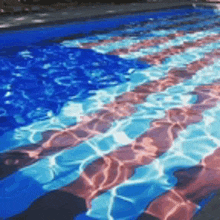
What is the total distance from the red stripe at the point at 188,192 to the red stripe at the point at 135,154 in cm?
30

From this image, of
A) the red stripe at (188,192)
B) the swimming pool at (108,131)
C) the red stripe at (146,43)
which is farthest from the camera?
the red stripe at (146,43)

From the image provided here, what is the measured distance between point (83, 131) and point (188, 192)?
44.3 inches

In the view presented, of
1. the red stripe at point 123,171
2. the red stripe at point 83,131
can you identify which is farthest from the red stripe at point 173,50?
the red stripe at point 123,171

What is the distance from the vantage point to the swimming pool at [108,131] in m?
1.92

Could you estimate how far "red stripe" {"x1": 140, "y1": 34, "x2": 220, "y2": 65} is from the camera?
16.8ft

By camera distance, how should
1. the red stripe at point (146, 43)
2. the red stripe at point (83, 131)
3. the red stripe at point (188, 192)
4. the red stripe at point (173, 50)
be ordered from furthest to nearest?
the red stripe at point (146, 43)
the red stripe at point (173, 50)
the red stripe at point (83, 131)
the red stripe at point (188, 192)

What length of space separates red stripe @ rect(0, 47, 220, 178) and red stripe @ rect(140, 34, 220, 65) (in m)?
1.00

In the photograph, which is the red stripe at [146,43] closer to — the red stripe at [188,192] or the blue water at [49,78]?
the blue water at [49,78]

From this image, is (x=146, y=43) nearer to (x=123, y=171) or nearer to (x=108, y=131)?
(x=108, y=131)

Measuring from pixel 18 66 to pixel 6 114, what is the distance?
1.71 m

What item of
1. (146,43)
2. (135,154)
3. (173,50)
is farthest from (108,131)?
(146,43)

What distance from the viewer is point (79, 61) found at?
5.08m

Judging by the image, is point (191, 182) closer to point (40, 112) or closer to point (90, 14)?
point (40, 112)

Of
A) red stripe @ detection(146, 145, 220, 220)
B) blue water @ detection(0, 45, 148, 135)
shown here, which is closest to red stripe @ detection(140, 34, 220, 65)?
blue water @ detection(0, 45, 148, 135)
